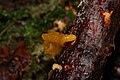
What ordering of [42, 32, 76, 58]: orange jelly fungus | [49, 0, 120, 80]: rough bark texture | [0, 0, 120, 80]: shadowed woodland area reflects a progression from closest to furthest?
[49, 0, 120, 80]: rough bark texture, [42, 32, 76, 58]: orange jelly fungus, [0, 0, 120, 80]: shadowed woodland area

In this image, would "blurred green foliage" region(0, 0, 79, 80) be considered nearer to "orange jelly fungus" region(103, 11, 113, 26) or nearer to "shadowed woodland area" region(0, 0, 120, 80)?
"shadowed woodland area" region(0, 0, 120, 80)

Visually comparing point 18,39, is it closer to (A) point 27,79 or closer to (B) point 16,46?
(B) point 16,46

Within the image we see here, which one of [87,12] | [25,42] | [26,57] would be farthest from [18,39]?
[87,12]

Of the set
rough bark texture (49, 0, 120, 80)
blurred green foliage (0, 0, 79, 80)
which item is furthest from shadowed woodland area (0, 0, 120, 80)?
rough bark texture (49, 0, 120, 80)

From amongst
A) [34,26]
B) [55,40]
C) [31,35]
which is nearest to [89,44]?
[55,40]

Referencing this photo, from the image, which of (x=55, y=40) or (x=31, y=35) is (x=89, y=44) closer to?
(x=55, y=40)

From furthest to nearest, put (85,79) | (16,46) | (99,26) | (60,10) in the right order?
1. (60,10)
2. (16,46)
3. (99,26)
4. (85,79)

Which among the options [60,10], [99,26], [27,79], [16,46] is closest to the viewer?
[99,26]
